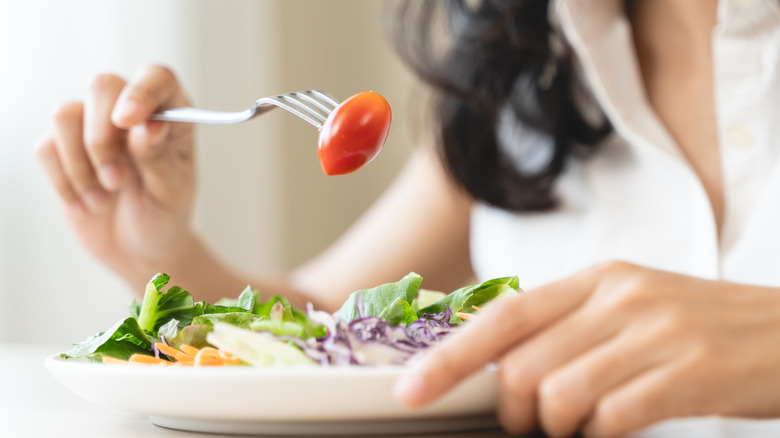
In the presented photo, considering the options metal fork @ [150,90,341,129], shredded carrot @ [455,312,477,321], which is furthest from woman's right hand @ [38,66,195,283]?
shredded carrot @ [455,312,477,321]

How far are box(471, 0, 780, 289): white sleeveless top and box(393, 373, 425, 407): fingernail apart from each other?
76cm

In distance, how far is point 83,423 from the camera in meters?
0.55

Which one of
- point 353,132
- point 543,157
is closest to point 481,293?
point 353,132

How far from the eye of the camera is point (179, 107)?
1.00 metres

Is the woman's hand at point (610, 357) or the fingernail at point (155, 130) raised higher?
the fingernail at point (155, 130)

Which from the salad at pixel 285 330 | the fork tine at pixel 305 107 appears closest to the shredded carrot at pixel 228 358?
the salad at pixel 285 330

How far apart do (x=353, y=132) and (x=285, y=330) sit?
0.55 ft

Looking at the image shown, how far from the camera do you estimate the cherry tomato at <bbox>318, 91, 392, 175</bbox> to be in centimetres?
57

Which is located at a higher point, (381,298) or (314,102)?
(314,102)

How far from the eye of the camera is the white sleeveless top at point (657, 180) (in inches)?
41.2

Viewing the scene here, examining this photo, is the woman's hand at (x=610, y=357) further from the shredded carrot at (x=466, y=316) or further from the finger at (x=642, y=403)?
the shredded carrot at (x=466, y=316)

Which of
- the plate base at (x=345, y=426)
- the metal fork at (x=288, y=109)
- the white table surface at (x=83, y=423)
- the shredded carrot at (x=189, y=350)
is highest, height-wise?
the metal fork at (x=288, y=109)

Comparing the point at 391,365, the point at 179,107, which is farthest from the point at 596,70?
the point at 391,365

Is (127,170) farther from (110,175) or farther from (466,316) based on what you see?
(466,316)
